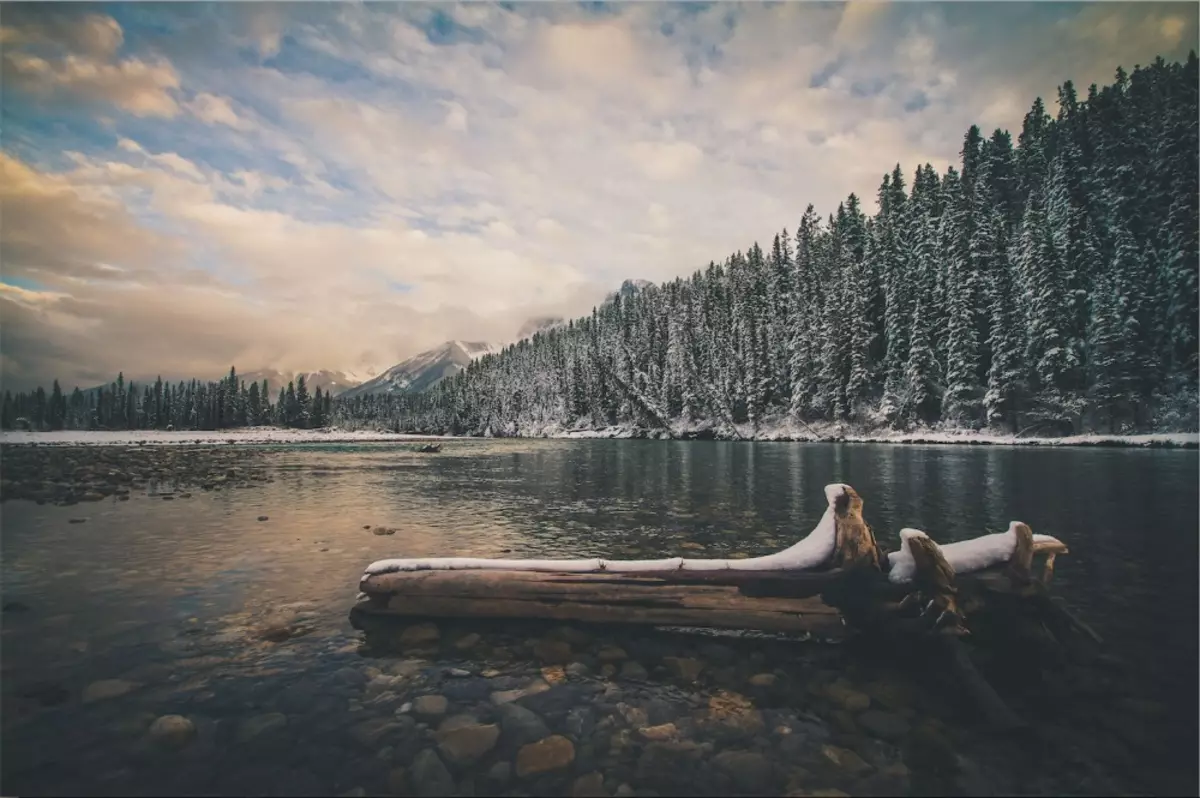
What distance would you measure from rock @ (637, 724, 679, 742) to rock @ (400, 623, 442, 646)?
3463 mm

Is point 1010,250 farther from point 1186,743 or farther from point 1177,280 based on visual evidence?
point 1186,743

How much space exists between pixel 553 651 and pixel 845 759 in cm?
368

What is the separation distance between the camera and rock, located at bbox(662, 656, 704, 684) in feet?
20.3

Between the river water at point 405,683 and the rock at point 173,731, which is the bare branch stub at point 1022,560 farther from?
the rock at point 173,731

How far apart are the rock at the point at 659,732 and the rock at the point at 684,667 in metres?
0.96

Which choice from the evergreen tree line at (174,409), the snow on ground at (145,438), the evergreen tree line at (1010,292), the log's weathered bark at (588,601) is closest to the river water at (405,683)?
the log's weathered bark at (588,601)

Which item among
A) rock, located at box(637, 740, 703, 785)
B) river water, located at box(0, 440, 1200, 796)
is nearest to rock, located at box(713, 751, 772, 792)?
river water, located at box(0, 440, 1200, 796)

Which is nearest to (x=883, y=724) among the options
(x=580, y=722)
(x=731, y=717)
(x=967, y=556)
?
(x=731, y=717)

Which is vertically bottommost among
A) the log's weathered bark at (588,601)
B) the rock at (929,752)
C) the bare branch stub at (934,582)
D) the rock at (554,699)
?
the rock at (554,699)

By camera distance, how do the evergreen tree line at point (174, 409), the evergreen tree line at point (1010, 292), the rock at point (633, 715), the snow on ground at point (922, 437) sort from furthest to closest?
the evergreen tree line at point (174, 409), the evergreen tree line at point (1010, 292), the snow on ground at point (922, 437), the rock at point (633, 715)

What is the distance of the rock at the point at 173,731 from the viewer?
4.84 m

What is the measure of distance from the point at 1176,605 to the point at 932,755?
7.79 m

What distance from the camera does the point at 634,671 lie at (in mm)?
6336

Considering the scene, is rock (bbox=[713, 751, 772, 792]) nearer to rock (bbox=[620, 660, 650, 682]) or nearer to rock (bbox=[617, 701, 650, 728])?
rock (bbox=[617, 701, 650, 728])
